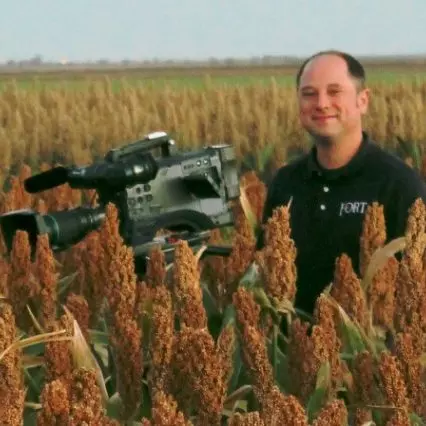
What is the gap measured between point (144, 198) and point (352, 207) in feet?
2.52

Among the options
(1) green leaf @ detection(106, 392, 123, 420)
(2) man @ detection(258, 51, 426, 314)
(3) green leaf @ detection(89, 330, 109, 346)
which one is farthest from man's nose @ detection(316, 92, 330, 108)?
(1) green leaf @ detection(106, 392, 123, 420)

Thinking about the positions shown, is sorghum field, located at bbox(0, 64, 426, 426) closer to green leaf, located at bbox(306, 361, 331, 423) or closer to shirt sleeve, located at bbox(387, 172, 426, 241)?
green leaf, located at bbox(306, 361, 331, 423)

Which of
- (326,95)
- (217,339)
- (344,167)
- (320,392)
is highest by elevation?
(326,95)

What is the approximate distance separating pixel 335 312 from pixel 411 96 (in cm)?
1091

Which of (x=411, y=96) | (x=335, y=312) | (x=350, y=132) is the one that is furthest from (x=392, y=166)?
(x=411, y=96)

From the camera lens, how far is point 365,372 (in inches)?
68.9

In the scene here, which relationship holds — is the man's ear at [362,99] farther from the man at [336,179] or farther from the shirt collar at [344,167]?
the shirt collar at [344,167]

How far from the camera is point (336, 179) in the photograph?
9.97ft

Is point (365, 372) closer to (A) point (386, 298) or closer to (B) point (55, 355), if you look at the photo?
A: (B) point (55, 355)

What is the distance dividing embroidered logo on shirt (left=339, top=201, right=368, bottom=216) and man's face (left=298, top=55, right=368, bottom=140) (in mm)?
213

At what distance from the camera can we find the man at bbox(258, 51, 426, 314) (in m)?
2.88

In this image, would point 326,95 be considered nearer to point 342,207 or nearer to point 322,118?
point 322,118

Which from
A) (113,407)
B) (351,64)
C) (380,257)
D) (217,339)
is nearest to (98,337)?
(217,339)

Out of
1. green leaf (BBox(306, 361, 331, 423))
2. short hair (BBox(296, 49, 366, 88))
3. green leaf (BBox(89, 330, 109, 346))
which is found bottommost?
green leaf (BBox(89, 330, 109, 346))
